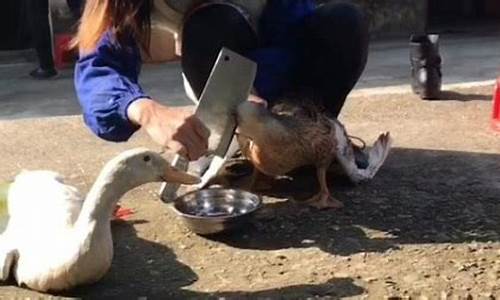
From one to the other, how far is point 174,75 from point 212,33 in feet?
8.90

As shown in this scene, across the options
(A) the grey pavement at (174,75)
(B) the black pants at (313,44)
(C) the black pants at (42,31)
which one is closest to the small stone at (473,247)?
(B) the black pants at (313,44)

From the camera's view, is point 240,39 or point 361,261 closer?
point 361,261

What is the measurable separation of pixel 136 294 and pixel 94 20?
0.63 meters

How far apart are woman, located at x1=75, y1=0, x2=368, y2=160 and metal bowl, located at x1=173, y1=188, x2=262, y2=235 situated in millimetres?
216

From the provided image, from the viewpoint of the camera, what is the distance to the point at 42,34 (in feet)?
17.1

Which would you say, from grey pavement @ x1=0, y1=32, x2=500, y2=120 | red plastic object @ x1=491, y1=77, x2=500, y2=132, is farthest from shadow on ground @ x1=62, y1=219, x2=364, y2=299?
grey pavement @ x1=0, y1=32, x2=500, y2=120

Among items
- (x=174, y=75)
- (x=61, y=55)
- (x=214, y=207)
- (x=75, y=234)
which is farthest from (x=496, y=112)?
(x=61, y=55)

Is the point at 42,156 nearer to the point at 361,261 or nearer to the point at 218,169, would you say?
the point at 218,169

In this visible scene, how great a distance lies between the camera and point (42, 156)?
3.12 metres

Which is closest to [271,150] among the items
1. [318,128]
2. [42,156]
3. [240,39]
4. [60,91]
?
[318,128]

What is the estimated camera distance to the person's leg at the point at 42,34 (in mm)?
5227

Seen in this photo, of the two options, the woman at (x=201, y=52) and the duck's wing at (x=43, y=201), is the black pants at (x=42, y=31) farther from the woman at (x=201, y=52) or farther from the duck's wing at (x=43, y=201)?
the duck's wing at (x=43, y=201)

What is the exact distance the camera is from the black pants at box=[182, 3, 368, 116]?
247 cm

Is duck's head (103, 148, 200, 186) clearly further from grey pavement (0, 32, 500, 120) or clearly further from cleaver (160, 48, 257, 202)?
grey pavement (0, 32, 500, 120)
